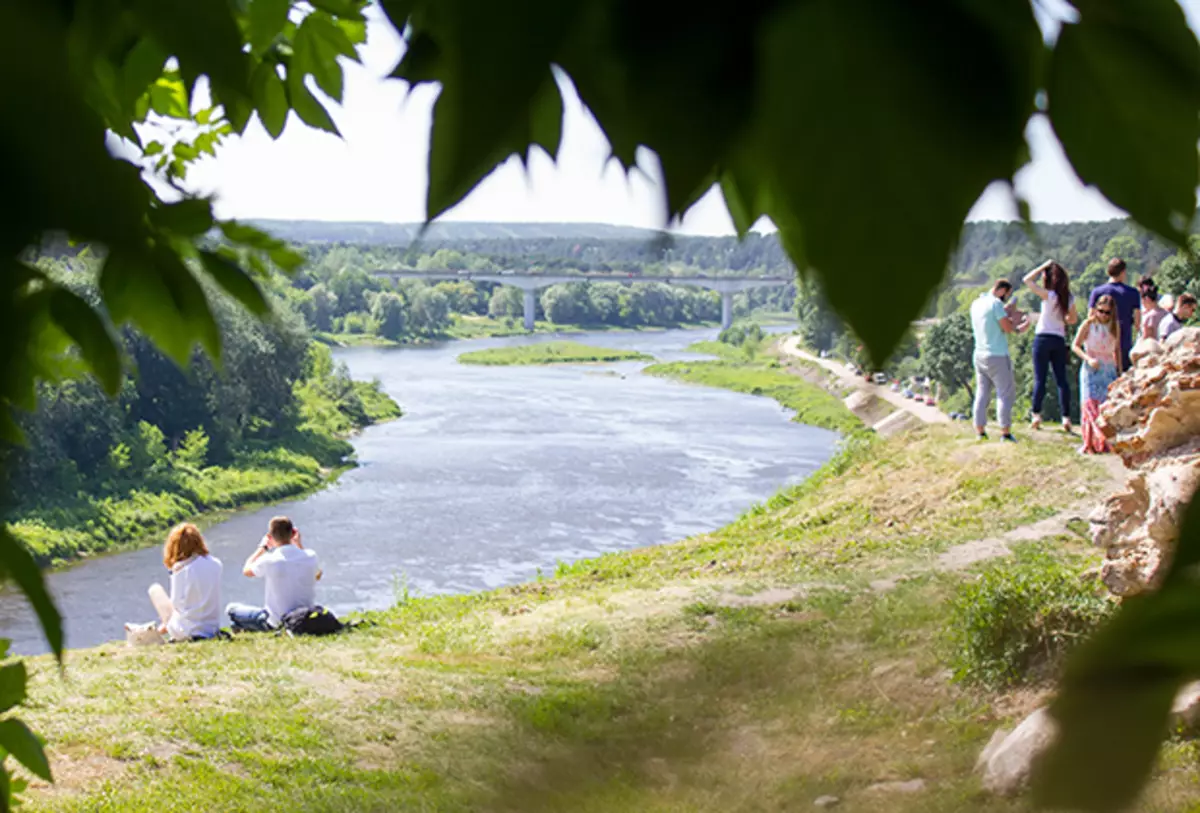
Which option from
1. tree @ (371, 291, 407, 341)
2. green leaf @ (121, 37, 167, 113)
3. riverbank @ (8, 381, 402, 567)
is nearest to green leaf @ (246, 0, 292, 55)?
green leaf @ (121, 37, 167, 113)

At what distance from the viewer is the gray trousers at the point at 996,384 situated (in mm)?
7574

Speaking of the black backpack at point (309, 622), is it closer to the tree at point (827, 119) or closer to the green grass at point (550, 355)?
the tree at point (827, 119)

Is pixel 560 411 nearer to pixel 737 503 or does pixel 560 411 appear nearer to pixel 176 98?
pixel 737 503

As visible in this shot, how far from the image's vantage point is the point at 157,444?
21531mm

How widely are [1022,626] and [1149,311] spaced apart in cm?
300

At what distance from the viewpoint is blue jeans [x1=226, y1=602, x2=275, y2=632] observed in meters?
6.56

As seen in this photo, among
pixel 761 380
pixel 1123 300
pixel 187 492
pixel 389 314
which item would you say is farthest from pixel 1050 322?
pixel 389 314

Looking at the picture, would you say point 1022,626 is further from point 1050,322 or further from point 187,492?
point 187,492

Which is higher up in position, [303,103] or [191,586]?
[303,103]

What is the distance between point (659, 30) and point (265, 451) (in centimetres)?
2345

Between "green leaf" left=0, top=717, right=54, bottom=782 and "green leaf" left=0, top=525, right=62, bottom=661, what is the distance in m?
0.39

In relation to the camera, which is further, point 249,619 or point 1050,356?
point 1050,356

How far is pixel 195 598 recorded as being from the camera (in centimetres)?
602

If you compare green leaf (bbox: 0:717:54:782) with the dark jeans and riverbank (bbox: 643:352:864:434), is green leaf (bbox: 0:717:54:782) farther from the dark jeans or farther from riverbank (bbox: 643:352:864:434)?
riverbank (bbox: 643:352:864:434)
